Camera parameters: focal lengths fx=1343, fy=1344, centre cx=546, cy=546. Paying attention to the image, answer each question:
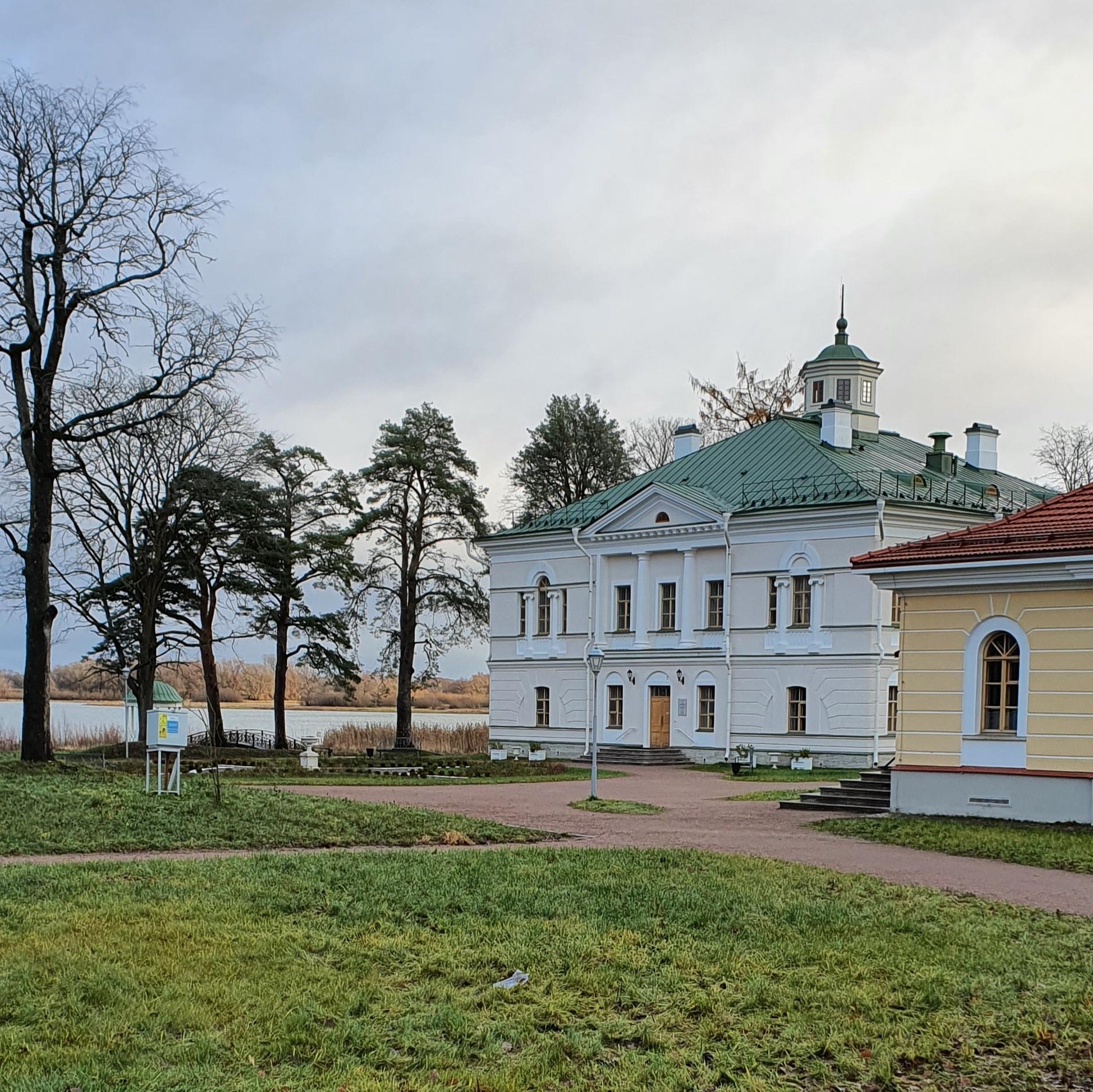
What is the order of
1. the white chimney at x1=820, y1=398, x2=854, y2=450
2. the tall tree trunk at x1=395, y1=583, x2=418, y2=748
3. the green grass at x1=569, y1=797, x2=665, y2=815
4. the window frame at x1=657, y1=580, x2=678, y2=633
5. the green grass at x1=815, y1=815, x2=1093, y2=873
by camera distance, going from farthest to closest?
the tall tree trunk at x1=395, y1=583, x2=418, y2=748 < the window frame at x1=657, y1=580, x2=678, y2=633 < the white chimney at x1=820, y1=398, x2=854, y2=450 < the green grass at x1=569, y1=797, x2=665, y2=815 < the green grass at x1=815, y1=815, x2=1093, y2=873

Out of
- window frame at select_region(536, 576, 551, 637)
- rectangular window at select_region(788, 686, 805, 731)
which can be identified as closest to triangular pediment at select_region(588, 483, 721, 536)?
window frame at select_region(536, 576, 551, 637)

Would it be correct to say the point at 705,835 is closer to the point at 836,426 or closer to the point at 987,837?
the point at 987,837

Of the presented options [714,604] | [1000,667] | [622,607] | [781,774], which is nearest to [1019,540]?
[1000,667]

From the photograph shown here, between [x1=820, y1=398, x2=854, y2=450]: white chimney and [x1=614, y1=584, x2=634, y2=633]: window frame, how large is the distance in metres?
7.82

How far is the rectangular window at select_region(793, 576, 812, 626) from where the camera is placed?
38719 mm

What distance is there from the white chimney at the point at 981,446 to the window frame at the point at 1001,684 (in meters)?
26.7

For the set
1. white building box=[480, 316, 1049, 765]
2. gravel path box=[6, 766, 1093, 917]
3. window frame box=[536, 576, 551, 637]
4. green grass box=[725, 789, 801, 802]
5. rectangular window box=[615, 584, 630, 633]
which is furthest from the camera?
window frame box=[536, 576, 551, 637]

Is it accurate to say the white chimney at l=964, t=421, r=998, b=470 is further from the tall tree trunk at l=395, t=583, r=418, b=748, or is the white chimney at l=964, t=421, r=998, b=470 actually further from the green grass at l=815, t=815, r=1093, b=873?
the green grass at l=815, t=815, r=1093, b=873

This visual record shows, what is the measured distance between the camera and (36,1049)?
684 centimetres

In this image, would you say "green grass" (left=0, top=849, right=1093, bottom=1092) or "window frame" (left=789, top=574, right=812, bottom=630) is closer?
"green grass" (left=0, top=849, right=1093, bottom=1092)

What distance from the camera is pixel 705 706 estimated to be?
41000 millimetres

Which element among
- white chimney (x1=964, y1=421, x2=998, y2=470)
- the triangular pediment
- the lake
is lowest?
the lake

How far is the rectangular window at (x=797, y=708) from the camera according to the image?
38688mm

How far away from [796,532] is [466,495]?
16.6 metres
